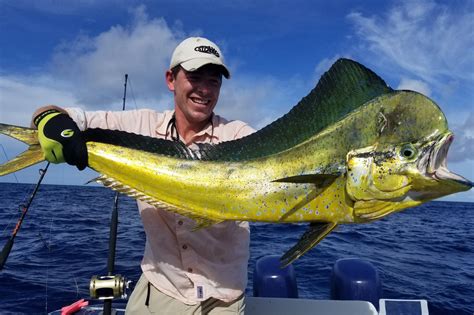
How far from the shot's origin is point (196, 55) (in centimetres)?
234

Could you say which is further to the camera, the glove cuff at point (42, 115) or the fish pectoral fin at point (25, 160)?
the glove cuff at point (42, 115)

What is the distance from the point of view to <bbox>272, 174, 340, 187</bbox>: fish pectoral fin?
179 cm

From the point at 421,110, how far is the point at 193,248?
1480 millimetres

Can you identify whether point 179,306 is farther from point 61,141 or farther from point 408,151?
point 408,151

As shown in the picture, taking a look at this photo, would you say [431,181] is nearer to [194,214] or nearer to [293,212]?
[293,212]

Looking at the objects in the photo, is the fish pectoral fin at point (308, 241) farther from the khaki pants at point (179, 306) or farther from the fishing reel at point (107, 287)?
the fishing reel at point (107, 287)

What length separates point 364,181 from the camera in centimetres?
176

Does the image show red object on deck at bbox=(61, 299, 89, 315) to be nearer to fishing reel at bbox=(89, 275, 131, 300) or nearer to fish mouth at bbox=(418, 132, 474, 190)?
fishing reel at bbox=(89, 275, 131, 300)

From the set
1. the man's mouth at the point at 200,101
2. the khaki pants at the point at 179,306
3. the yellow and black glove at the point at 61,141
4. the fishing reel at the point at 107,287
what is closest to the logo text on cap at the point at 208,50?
the man's mouth at the point at 200,101

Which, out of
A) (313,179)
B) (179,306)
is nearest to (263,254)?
(179,306)

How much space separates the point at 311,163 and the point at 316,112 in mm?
263

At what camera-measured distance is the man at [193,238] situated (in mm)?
2416

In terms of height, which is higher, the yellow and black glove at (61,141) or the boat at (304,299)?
the yellow and black glove at (61,141)

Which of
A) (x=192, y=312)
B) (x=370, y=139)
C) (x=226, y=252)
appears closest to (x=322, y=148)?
(x=370, y=139)
